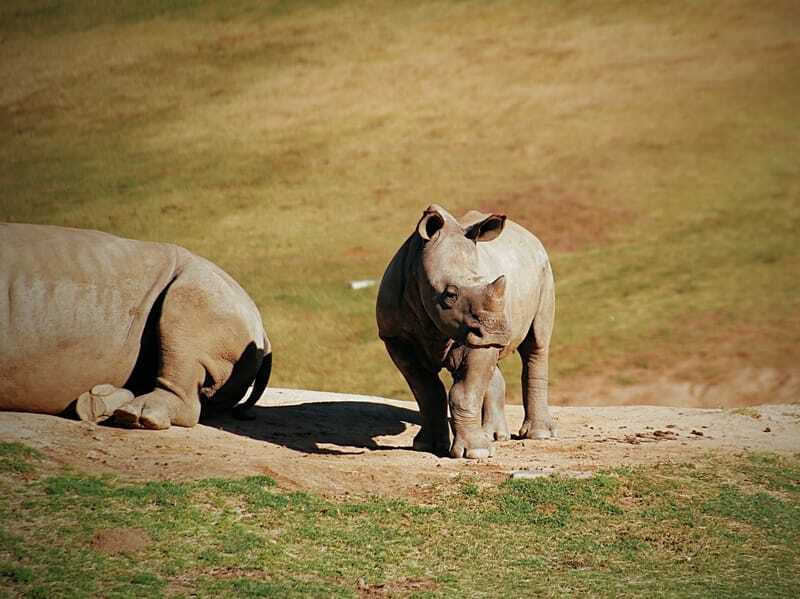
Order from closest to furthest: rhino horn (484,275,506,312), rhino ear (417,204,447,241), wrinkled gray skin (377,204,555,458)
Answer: rhino horn (484,275,506,312), wrinkled gray skin (377,204,555,458), rhino ear (417,204,447,241)

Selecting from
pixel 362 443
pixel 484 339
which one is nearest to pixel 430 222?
pixel 484 339

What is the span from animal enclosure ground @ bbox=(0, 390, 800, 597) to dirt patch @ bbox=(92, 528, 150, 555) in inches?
0.5

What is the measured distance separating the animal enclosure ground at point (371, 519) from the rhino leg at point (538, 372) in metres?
1.47

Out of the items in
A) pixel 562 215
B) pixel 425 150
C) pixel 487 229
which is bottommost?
pixel 487 229

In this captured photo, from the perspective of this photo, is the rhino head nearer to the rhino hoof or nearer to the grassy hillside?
the rhino hoof

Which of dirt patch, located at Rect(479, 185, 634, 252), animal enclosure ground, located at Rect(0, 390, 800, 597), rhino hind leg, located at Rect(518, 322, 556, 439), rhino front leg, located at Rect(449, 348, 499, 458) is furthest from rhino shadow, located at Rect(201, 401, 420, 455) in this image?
dirt patch, located at Rect(479, 185, 634, 252)

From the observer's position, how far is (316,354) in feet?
74.0

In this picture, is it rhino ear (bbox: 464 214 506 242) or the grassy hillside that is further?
the grassy hillside

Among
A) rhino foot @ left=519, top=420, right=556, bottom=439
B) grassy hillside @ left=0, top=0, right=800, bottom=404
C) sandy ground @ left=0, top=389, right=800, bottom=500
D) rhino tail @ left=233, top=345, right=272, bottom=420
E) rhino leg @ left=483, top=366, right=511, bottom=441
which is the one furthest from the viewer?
grassy hillside @ left=0, top=0, right=800, bottom=404

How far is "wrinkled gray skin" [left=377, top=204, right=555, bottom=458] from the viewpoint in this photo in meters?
10.4

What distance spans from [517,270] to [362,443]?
7.45 feet

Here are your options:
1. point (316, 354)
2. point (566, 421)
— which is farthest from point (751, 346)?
point (566, 421)

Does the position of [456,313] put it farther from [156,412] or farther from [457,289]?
[156,412]

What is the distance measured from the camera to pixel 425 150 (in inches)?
1222
